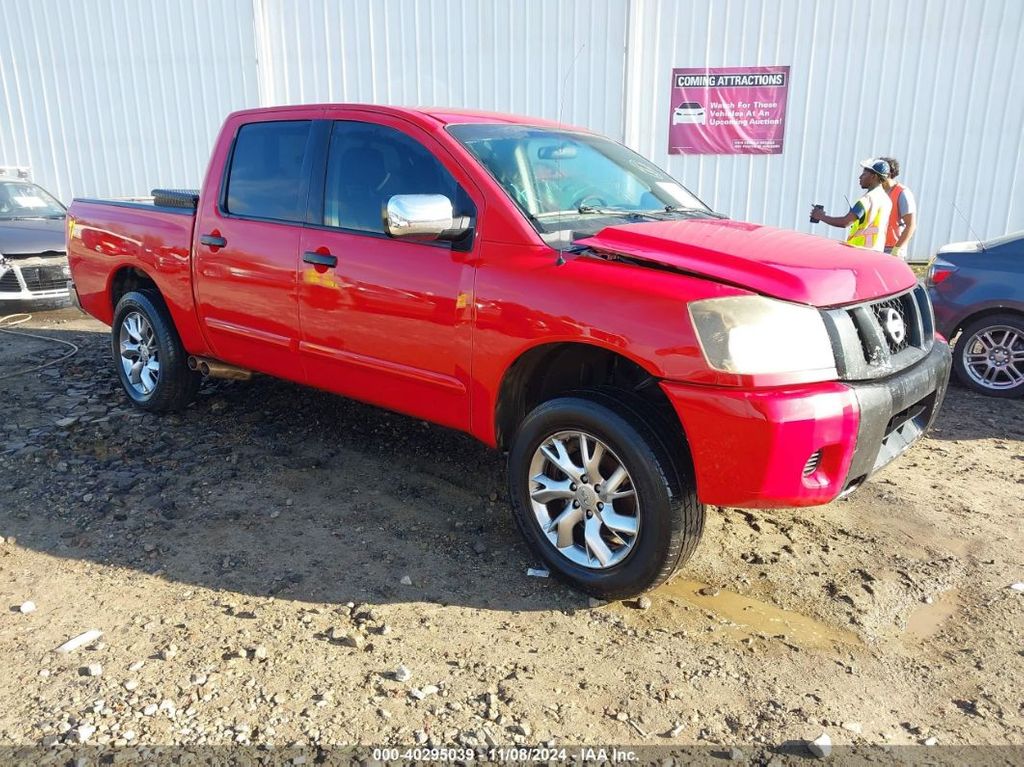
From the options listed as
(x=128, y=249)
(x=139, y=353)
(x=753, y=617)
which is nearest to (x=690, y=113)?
(x=128, y=249)

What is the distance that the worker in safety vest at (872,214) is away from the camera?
602 cm

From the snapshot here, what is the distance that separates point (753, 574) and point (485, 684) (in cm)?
133

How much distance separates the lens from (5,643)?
9.19 feet

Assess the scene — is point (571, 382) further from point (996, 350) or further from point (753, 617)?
point (996, 350)

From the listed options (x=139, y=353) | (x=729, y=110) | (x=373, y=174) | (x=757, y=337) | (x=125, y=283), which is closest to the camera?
(x=757, y=337)

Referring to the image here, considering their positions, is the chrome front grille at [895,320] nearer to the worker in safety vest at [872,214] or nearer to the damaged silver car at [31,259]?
the worker in safety vest at [872,214]

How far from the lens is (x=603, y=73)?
11.5m

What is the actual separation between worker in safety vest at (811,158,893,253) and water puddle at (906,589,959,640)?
3544 millimetres

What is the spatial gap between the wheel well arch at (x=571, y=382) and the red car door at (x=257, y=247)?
1.31 m

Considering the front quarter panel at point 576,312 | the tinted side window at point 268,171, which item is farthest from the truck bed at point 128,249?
the front quarter panel at point 576,312

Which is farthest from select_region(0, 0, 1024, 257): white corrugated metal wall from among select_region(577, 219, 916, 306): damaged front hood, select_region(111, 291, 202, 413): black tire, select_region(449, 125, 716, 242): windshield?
select_region(577, 219, 916, 306): damaged front hood

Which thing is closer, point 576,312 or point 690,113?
point 576,312

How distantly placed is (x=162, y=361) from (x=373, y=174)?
204 centimetres

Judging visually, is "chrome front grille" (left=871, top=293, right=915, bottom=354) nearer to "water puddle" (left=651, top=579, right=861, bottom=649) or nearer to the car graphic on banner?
"water puddle" (left=651, top=579, right=861, bottom=649)
